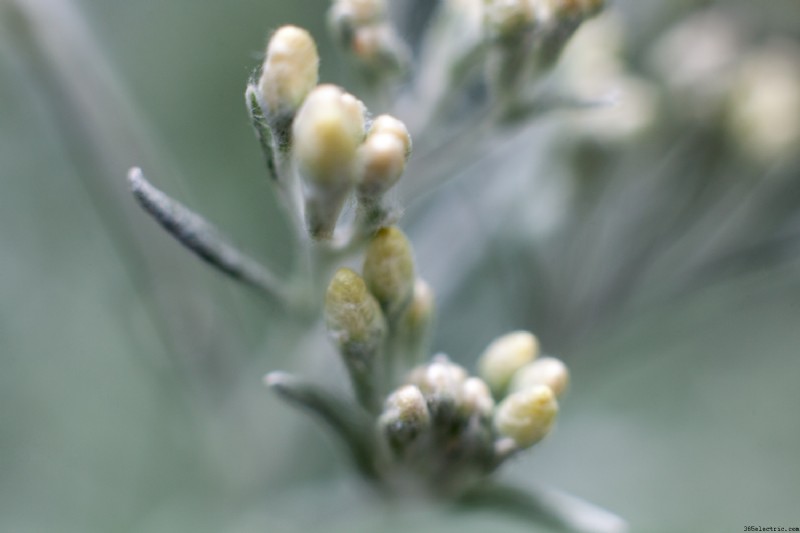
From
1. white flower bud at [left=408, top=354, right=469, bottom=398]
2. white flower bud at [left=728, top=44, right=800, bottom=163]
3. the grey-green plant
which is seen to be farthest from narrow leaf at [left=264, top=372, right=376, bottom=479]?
white flower bud at [left=728, top=44, right=800, bottom=163]

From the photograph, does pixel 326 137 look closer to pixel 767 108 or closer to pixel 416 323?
pixel 416 323

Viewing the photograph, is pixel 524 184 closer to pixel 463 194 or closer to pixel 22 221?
pixel 463 194

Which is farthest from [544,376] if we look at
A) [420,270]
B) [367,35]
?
[420,270]

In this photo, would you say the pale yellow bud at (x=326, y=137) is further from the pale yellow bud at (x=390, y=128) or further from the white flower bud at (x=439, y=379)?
the white flower bud at (x=439, y=379)

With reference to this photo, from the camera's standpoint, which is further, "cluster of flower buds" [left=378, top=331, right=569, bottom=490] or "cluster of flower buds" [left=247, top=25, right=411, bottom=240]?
"cluster of flower buds" [left=378, top=331, right=569, bottom=490]

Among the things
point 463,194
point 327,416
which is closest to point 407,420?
point 327,416

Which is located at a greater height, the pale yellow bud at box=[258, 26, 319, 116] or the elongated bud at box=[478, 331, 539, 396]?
the pale yellow bud at box=[258, 26, 319, 116]

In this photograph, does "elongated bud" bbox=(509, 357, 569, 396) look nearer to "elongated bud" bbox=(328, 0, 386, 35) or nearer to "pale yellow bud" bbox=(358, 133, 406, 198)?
"pale yellow bud" bbox=(358, 133, 406, 198)

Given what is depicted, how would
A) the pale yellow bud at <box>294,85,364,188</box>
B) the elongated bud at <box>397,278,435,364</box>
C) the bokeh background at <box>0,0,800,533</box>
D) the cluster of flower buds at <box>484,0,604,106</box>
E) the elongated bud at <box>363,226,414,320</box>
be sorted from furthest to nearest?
the bokeh background at <box>0,0,800,533</box>
the cluster of flower buds at <box>484,0,604,106</box>
the elongated bud at <box>397,278,435,364</box>
the elongated bud at <box>363,226,414,320</box>
the pale yellow bud at <box>294,85,364,188</box>
